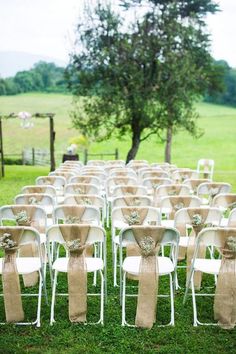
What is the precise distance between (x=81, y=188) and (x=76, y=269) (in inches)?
117

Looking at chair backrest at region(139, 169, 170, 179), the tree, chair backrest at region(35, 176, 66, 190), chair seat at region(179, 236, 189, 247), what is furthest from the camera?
the tree

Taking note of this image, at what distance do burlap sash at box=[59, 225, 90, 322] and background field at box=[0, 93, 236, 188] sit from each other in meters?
25.1

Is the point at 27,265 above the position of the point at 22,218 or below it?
below

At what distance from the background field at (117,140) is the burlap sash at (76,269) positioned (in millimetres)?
25073

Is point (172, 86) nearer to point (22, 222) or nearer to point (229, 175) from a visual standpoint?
point (229, 175)

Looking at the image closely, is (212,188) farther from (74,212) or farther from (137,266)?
(137,266)

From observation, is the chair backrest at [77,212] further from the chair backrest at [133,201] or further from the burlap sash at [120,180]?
the burlap sash at [120,180]

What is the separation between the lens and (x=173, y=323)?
169 inches

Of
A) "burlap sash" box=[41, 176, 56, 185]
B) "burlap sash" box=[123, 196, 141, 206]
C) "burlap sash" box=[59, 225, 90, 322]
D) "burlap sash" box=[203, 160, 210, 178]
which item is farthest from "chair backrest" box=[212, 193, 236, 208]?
"burlap sash" box=[203, 160, 210, 178]

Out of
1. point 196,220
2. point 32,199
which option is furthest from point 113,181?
point 196,220

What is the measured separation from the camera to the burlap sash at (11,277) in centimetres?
414

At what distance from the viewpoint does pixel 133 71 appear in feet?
50.7

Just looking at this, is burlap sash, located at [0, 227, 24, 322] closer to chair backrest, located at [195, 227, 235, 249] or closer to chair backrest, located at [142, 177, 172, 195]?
chair backrest, located at [195, 227, 235, 249]

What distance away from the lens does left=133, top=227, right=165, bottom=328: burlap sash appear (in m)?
4.13
